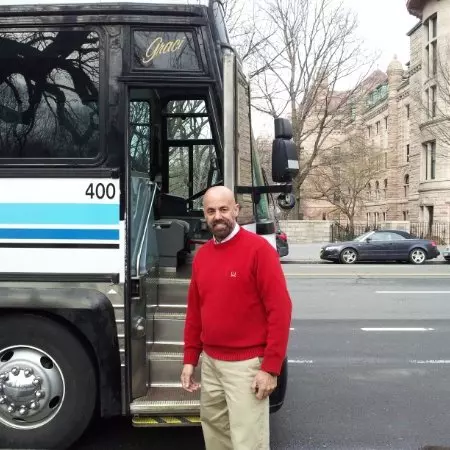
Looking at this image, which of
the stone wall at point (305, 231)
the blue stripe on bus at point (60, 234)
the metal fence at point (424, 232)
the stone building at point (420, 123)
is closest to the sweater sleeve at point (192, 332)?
the blue stripe on bus at point (60, 234)

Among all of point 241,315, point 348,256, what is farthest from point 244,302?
point 348,256

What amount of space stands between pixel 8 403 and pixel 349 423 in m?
2.74

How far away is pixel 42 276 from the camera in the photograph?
11.3 ft

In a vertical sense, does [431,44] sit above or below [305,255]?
above

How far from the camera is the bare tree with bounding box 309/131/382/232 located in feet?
126

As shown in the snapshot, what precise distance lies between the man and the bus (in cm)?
82

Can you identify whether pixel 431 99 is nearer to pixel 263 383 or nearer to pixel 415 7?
pixel 415 7

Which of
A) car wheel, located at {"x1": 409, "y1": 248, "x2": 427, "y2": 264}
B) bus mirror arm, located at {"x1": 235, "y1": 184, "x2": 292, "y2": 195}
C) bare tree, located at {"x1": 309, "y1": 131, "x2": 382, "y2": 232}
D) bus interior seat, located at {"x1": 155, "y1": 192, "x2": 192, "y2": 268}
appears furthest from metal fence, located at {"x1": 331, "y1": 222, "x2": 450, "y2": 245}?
bus mirror arm, located at {"x1": 235, "y1": 184, "x2": 292, "y2": 195}

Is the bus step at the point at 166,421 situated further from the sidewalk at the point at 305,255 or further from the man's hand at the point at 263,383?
the sidewalk at the point at 305,255

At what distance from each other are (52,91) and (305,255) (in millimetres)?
22236

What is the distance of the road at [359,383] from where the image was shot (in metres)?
4.15

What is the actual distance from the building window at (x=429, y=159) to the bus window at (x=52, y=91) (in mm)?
36359

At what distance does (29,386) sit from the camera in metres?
3.49

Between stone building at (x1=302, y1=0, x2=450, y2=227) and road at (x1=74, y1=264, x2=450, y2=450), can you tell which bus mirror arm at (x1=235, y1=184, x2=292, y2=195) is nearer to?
road at (x1=74, y1=264, x2=450, y2=450)
